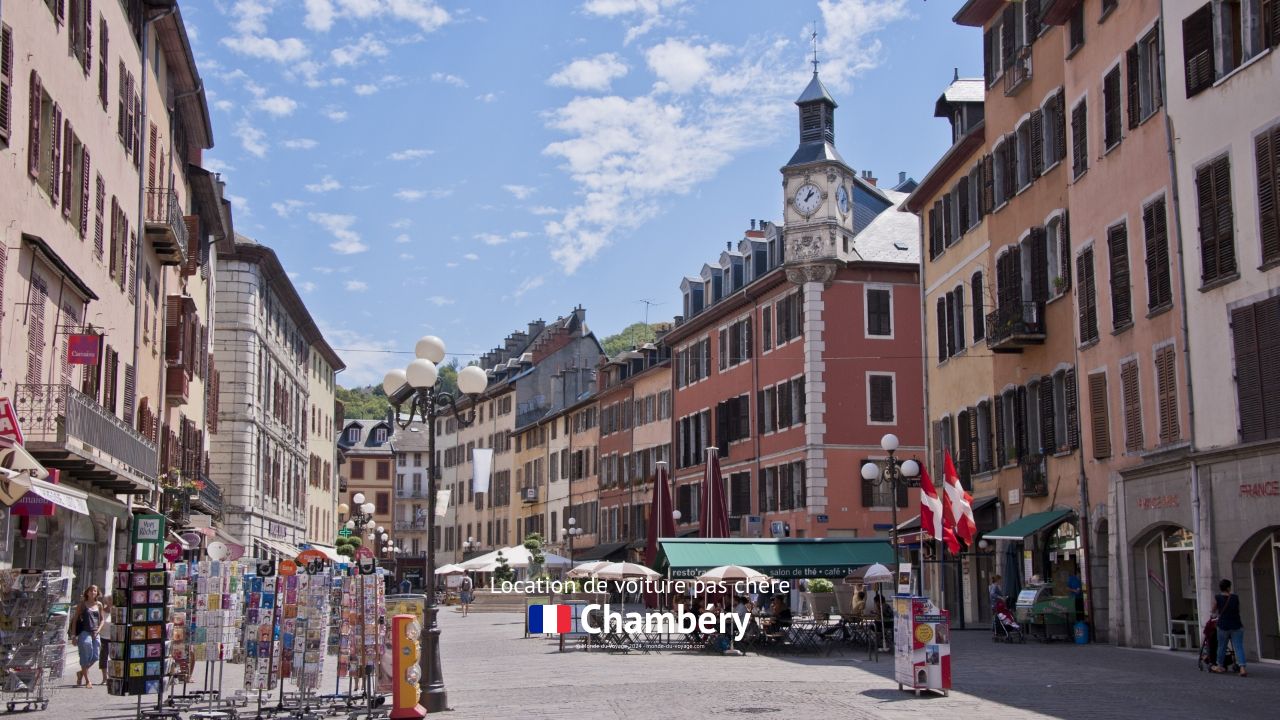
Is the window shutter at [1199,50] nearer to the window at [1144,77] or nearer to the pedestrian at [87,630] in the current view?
the window at [1144,77]

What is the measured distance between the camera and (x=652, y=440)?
67.2m

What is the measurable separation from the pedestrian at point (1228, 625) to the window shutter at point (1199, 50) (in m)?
8.72

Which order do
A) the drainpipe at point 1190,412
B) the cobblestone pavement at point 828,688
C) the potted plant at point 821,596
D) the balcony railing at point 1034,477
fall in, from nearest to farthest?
Answer: the cobblestone pavement at point 828,688, the drainpipe at point 1190,412, the balcony railing at point 1034,477, the potted plant at point 821,596

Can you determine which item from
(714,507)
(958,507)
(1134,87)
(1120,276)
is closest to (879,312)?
(714,507)

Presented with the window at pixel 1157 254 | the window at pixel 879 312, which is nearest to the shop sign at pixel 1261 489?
the window at pixel 1157 254

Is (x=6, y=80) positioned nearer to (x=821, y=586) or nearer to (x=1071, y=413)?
(x=1071, y=413)

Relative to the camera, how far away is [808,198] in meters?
49.6

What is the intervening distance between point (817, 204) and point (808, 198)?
55cm

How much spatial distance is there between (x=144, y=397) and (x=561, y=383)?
188 ft

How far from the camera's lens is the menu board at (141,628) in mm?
17125

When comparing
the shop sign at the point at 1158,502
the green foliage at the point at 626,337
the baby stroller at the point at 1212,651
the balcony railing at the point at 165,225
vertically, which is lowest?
the baby stroller at the point at 1212,651

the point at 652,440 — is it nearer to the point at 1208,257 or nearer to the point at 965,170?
the point at 965,170

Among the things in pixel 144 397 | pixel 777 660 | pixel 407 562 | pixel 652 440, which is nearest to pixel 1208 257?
pixel 777 660

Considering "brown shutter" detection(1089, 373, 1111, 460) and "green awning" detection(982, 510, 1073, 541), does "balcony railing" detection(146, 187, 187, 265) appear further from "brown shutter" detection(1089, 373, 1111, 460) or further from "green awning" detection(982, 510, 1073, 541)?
"brown shutter" detection(1089, 373, 1111, 460)
